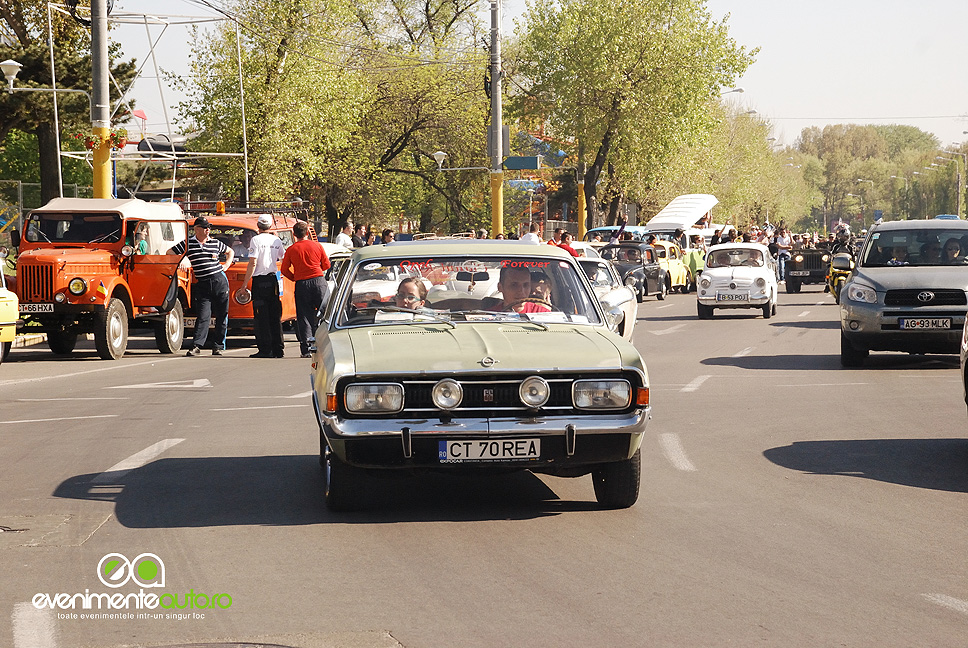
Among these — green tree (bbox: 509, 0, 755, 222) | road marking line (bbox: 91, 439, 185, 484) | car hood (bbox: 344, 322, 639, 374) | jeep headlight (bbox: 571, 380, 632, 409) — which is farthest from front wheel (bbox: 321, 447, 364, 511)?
green tree (bbox: 509, 0, 755, 222)

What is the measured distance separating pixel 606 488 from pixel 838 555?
4.94ft

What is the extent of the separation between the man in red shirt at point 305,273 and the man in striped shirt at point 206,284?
131 cm

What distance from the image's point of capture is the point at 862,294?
1691cm

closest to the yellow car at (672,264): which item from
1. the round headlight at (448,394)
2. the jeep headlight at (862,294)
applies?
the jeep headlight at (862,294)

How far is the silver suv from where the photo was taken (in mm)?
16500

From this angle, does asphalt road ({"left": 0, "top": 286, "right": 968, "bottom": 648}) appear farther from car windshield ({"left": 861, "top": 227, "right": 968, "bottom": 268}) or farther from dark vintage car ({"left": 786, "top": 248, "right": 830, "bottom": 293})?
dark vintage car ({"left": 786, "top": 248, "right": 830, "bottom": 293})

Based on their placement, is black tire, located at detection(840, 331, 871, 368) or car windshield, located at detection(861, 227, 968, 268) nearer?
black tire, located at detection(840, 331, 871, 368)

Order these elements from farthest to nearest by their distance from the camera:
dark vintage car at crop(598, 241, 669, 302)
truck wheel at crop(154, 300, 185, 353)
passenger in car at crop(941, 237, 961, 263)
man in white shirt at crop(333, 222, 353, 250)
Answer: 1. dark vintage car at crop(598, 241, 669, 302)
2. man in white shirt at crop(333, 222, 353, 250)
3. truck wheel at crop(154, 300, 185, 353)
4. passenger in car at crop(941, 237, 961, 263)

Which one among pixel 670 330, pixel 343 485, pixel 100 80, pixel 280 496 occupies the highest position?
pixel 100 80

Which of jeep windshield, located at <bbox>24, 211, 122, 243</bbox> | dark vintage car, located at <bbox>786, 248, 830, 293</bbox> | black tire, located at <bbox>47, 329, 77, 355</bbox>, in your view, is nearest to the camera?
jeep windshield, located at <bbox>24, 211, 122, 243</bbox>

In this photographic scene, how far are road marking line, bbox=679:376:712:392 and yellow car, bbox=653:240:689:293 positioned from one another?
81.2ft

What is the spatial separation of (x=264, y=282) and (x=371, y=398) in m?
12.6

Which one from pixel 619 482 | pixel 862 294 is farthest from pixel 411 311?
pixel 862 294

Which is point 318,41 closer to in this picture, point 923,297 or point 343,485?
point 923,297
